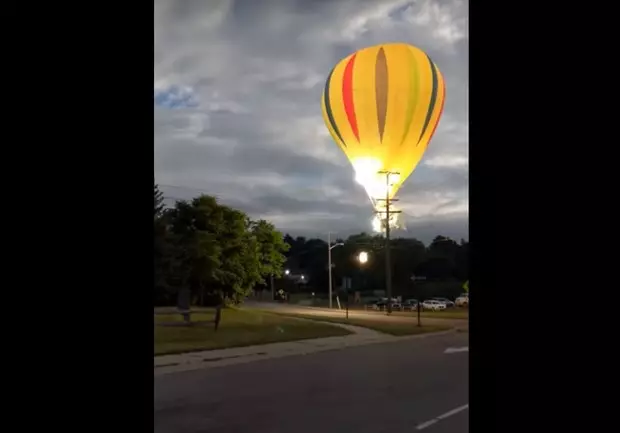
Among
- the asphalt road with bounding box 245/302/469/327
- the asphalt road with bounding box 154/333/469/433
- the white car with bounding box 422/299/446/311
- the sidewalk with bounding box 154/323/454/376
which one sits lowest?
the sidewalk with bounding box 154/323/454/376

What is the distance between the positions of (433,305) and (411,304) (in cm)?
80

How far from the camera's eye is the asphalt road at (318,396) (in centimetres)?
320

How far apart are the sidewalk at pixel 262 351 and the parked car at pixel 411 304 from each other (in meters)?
0.64

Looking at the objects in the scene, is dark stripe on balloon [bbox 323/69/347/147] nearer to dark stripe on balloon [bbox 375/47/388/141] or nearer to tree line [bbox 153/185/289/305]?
dark stripe on balloon [bbox 375/47/388/141]

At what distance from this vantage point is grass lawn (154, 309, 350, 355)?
6.38 m

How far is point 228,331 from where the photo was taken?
708cm

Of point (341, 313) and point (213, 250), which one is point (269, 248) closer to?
point (213, 250)

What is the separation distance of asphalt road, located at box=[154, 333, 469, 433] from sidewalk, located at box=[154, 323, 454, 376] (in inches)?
10.9

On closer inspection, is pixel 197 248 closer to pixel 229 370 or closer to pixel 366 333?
pixel 229 370

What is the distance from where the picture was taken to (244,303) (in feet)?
21.8
